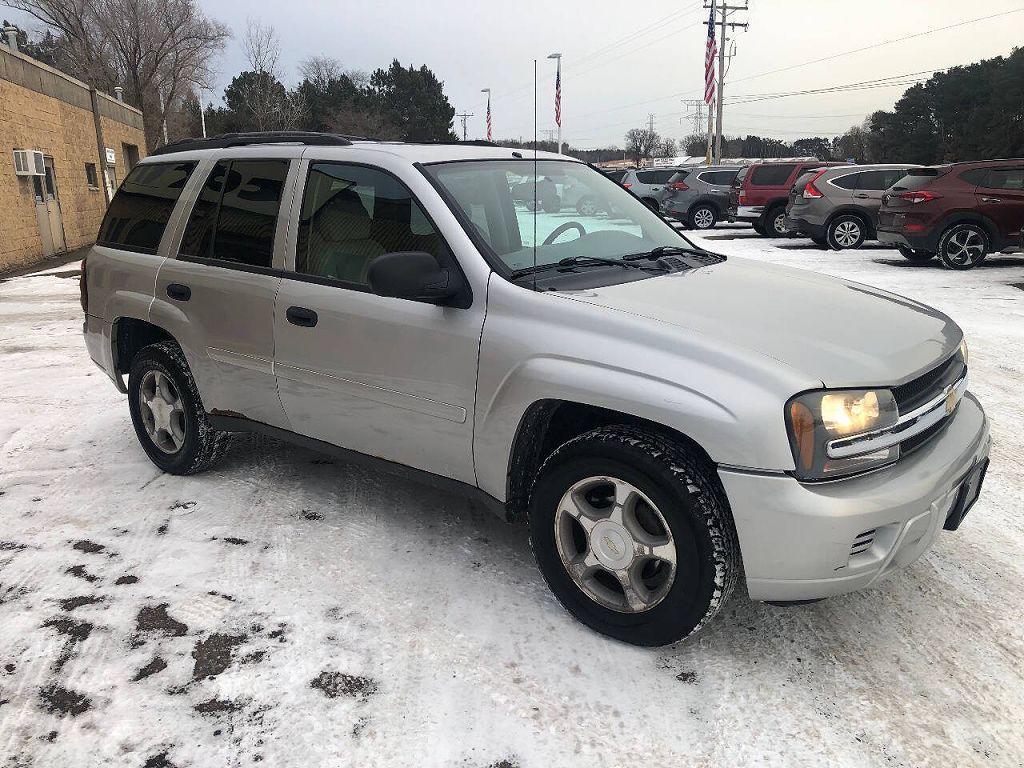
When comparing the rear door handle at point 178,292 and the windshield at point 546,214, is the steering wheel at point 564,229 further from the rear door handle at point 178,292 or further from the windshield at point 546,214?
the rear door handle at point 178,292

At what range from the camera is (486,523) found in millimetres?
3777

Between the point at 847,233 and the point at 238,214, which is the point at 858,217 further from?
the point at 238,214

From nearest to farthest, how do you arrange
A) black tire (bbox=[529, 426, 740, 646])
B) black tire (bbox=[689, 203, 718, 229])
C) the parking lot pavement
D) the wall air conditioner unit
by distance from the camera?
1. the parking lot pavement
2. black tire (bbox=[529, 426, 740, 646])
3. the wall air conditioner unit
4. black tire (bbox=[689, 203, 718, 229])

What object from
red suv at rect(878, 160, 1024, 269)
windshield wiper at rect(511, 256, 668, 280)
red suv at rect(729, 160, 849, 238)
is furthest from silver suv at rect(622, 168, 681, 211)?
windshield wiper at rect(511, 256, 668, 280)

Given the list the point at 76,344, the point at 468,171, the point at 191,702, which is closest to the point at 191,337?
the point at 468,171

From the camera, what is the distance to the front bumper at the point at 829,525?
232 centimetres

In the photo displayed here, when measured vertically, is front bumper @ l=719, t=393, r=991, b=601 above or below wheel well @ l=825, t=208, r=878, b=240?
below

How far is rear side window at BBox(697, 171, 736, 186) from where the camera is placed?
891 inches

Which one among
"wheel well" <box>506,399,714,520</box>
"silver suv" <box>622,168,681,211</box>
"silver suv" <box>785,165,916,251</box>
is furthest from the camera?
"silver suv" <box>622,168,681,211</box>

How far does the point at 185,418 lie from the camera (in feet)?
13.9

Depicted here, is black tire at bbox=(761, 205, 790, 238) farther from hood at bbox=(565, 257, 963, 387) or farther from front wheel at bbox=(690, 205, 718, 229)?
hood at bbox=(565, 257, 963, 387)

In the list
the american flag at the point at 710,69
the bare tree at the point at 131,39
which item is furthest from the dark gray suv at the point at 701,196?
the bare tree at the point at 131,39

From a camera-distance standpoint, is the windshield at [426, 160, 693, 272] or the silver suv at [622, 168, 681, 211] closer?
the windshield at [426, 160, 693, 272]

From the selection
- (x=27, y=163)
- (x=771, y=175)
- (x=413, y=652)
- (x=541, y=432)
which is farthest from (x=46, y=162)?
(x=413, y=652)
